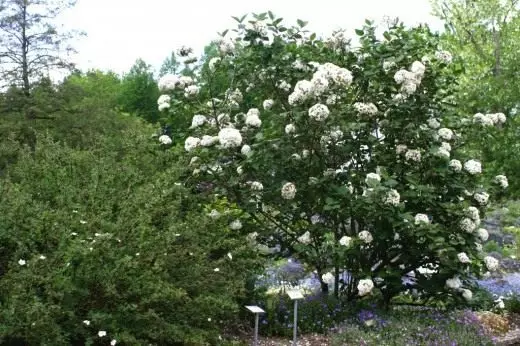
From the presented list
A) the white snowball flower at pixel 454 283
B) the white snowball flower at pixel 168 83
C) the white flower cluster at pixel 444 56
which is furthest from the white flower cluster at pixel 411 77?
the white snowball flower at pixel 168 83

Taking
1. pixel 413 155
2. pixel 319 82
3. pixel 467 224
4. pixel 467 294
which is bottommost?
pixel 467 294

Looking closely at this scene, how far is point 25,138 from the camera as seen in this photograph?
52.9ft

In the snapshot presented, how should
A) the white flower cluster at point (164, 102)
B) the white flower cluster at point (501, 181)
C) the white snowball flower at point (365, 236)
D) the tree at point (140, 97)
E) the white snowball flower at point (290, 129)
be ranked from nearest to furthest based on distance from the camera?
the white snowball flower at point (365, 236)
the white snowball flower at point (290, 129)
the white flower cluster at point (501, 181)
the white flower cluster at point (164, 102)
the tree at point (140, 97)

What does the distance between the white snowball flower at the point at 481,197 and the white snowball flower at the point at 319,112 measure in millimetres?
1535

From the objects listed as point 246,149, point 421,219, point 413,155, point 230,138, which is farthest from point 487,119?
point 230,138

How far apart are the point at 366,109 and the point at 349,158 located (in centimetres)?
49

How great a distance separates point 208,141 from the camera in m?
5.68

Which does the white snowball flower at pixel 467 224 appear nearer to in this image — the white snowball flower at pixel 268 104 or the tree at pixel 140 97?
the white snowball flower at pixel 268 104

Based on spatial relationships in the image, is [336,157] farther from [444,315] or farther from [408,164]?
[444,315]

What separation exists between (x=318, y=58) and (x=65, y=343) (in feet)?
10.8

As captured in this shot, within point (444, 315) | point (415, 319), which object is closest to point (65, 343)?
point (415, 319)

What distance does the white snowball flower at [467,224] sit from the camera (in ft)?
17.7

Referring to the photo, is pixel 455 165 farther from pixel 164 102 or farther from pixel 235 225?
pixel 164 102

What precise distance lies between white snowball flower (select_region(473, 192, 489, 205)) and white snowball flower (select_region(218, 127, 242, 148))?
205 cm
